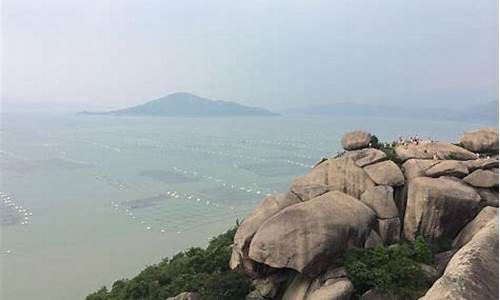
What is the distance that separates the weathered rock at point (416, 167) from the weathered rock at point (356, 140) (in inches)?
56.1

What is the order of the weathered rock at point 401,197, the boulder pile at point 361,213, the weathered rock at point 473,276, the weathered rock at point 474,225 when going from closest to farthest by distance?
1. the weathered rock at point 473,276
2. the boulder pile at point 361,213
3. the weathered rock at point 474,225
4. the weathered rock at point 401,197

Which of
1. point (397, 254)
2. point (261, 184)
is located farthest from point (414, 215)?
point (261, 184)

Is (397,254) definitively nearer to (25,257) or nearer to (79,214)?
(25,257)

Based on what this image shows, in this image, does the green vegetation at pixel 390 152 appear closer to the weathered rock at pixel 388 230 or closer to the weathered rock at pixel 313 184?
the weathered rock at pixel 313 184

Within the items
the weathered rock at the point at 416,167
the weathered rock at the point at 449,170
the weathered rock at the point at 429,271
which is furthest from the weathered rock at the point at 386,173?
the weathered rock at the point at 429,271

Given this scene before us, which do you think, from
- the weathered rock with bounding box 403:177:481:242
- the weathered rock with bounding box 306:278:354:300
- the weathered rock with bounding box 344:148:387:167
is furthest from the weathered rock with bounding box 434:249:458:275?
the weathered rock with bounding box 344:148:387:167

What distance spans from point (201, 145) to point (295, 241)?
7081 cm

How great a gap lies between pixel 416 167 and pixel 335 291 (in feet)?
12.1

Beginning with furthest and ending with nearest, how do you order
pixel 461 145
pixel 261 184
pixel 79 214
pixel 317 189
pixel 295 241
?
pixel 261 184 → pixel 79 214 → pixel 461 145 → pixel 317 189 → pixel 295 241

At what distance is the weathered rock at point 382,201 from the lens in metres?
9.48

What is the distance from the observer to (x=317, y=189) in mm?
10203

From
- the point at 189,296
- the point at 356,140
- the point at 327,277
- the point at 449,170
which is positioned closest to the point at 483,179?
the point at 449,170

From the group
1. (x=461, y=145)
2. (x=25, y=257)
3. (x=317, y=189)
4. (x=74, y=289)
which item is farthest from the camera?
(x=25, y=257)

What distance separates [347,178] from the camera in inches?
405
